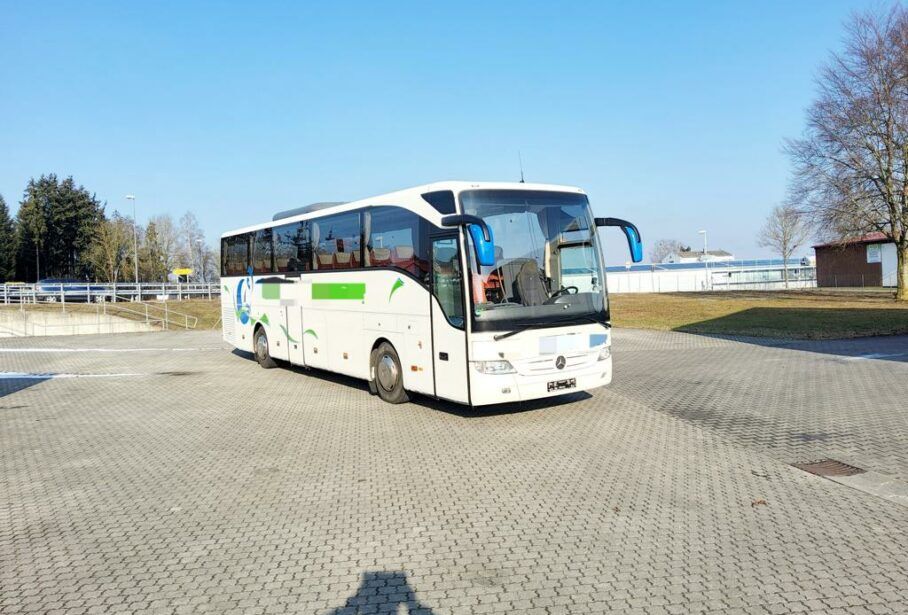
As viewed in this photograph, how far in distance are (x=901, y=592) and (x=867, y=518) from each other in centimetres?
136

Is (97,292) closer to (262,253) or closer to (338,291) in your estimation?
(262,253)

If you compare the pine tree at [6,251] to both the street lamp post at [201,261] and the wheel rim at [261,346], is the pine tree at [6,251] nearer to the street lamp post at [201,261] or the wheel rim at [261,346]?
the street lamp post at [201,261]

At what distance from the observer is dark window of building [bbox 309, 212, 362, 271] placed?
11.1 meters

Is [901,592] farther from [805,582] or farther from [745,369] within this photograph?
[745,369]

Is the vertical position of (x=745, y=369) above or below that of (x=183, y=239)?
below

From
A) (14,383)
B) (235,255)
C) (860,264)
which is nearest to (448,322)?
(235,255)

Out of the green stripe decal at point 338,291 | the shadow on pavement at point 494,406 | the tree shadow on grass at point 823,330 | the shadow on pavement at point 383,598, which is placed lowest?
the tree shadow on grass at point 823,330

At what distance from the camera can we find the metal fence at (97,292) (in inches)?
1375

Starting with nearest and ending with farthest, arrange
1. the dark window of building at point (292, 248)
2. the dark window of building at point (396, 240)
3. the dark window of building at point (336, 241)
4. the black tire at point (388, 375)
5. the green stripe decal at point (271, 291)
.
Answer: the dark window of building at point (396, 240) → the black tire at point (388, 375) → the dark window of building at point (336, 241) → the dark window of building at point (292, 248) → the green stripe decal at point (271, 291)

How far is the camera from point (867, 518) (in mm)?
5074

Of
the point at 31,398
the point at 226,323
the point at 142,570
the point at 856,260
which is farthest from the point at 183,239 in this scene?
the point at 142,570

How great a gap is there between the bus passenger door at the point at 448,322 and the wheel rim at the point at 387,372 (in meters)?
1.29

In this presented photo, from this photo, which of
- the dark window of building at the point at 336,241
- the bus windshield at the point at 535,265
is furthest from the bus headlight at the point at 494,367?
the dark window of building at the point at 336,241

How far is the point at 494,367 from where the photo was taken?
331 inches
